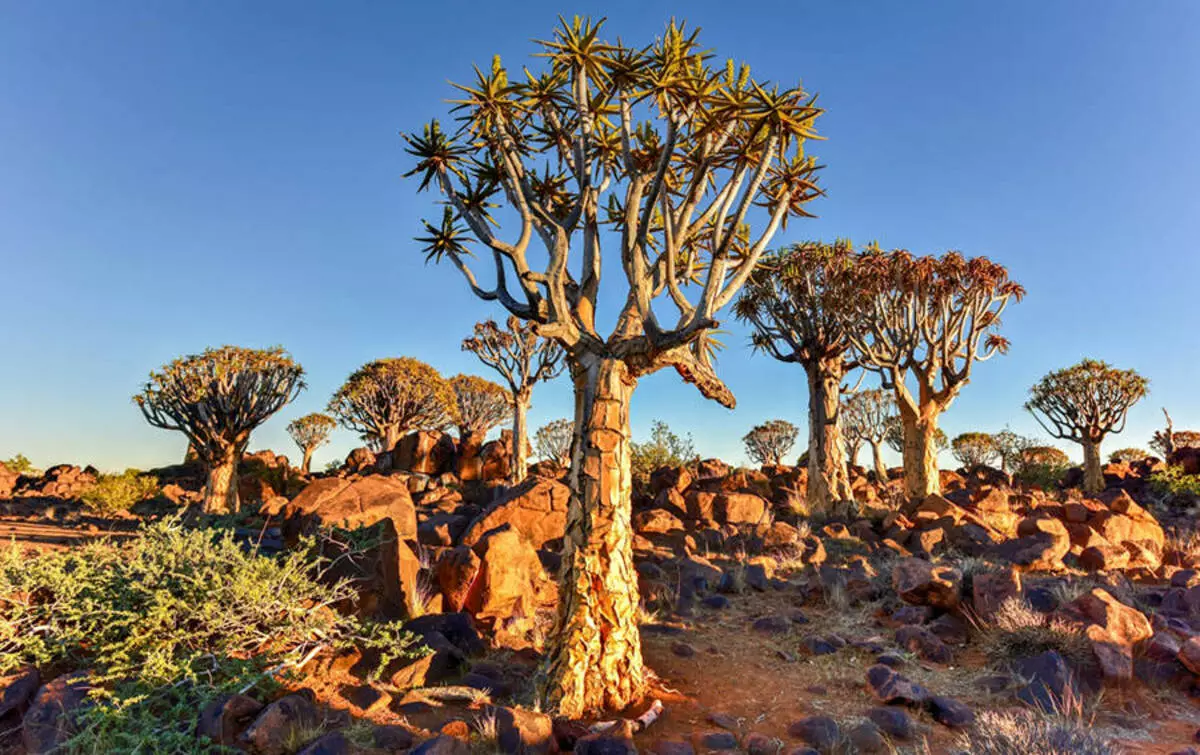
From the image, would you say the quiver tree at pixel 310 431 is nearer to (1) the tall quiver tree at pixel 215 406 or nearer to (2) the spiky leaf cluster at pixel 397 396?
(2) the spiky leaf cluster at pixel 397 396

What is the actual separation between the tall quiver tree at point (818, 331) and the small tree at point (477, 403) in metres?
20.5

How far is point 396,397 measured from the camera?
32.2m

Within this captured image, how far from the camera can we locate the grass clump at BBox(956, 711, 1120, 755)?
3.96 metres

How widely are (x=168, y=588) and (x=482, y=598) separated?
3.12 metres

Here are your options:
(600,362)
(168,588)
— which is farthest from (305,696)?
(600,362)

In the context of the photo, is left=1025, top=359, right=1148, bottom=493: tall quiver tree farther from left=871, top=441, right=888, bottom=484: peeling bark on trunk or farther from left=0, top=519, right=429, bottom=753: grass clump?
left=0, top=519, right=429, bottom=753: grass clump

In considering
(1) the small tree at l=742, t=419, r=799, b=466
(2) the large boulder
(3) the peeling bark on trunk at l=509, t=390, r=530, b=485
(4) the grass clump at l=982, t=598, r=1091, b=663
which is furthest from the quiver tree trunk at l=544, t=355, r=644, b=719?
(1) the small tree at l=742, t=419, r=799, b=466

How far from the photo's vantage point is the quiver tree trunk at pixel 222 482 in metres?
20.0

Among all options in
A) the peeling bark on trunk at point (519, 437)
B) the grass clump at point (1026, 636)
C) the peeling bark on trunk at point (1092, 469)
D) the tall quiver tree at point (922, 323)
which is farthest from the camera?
the peeling bark on trunk at point (1092, 469)

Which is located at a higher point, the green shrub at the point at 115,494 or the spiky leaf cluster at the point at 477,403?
the spiky leaf cluster at the point at 477,403

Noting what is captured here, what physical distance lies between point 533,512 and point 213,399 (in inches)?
589

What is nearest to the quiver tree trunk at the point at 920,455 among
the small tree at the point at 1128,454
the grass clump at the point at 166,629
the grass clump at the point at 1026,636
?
the grass clump at the point at 1026,636

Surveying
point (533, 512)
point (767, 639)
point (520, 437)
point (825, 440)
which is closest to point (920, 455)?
point (825, 440)

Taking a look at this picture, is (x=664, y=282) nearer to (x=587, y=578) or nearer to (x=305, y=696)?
(x=587, y=578)
